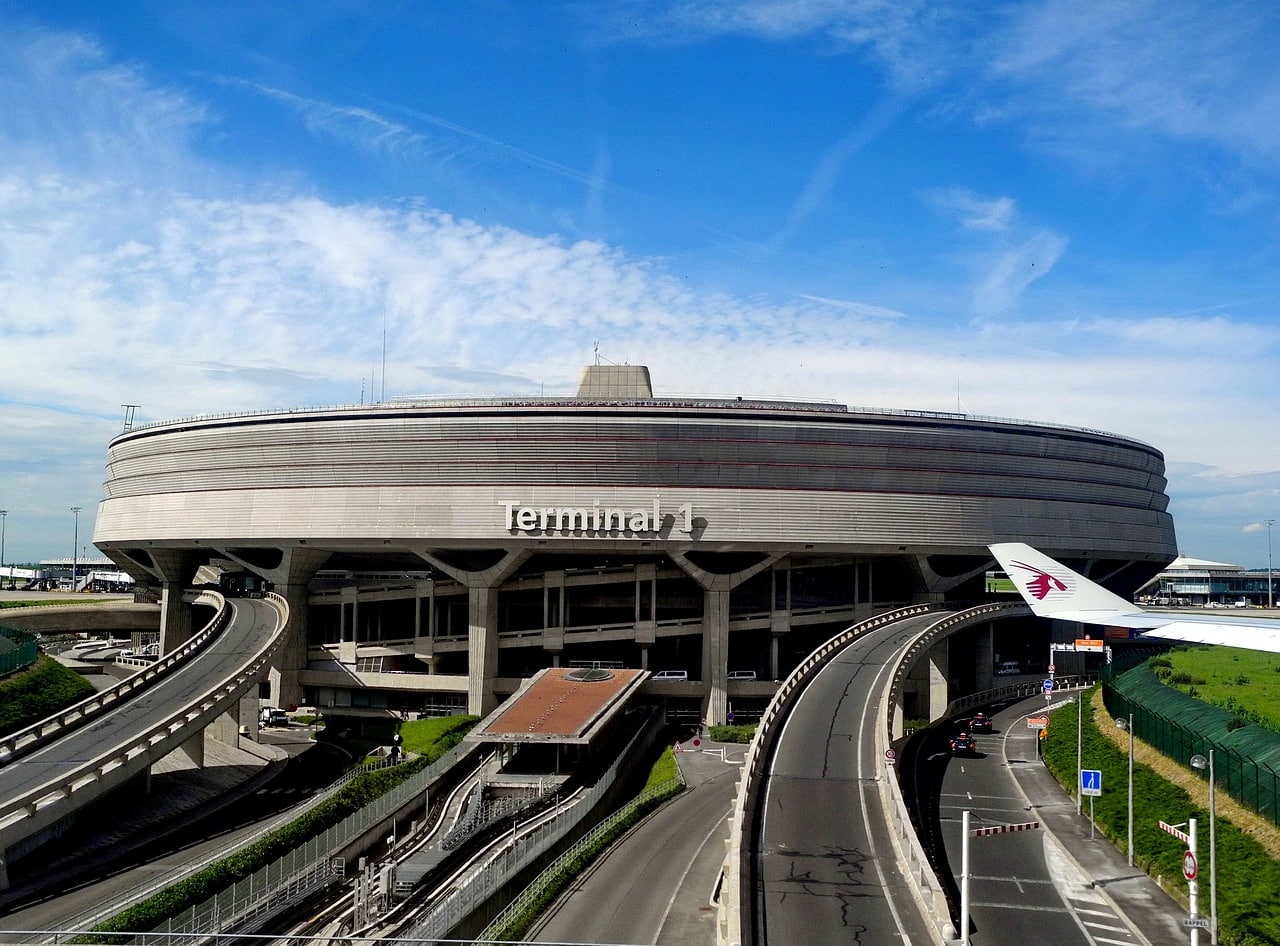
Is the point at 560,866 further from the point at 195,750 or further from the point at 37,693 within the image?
the point at 37,693

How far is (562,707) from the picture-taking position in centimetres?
7262

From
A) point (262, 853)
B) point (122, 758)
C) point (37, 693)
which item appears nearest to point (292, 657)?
point (37, 693)

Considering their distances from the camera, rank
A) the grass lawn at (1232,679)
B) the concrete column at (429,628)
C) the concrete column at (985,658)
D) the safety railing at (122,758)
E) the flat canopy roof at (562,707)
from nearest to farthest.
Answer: the safety railing at (122,758) → the grass lawn at (1232,679) → the flat canopy roof at (562,707) → the concrete column at (429,628) → the concrete column at (985,658)

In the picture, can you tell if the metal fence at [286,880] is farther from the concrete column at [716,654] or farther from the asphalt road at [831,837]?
the concrete column at [716,654]

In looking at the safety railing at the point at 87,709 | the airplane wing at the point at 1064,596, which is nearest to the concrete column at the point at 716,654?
the safety railing at the point at 87,709

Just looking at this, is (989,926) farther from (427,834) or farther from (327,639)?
(327,639)

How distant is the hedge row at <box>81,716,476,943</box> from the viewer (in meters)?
39.7

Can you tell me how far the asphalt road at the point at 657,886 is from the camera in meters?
40.8

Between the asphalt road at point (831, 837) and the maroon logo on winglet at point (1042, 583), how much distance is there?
1101 centimetres

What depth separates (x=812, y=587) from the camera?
9931 centimetres

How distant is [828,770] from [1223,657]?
192 ft

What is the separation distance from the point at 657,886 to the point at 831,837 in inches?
381

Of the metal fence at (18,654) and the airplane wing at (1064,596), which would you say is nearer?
the airplane wing at (1064,596)

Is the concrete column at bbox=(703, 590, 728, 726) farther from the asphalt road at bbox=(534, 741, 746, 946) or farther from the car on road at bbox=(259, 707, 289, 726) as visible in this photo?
the car on road at bbox=(259, 707, 289, 726)
